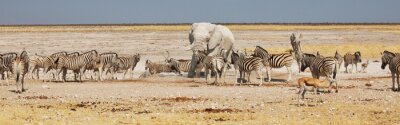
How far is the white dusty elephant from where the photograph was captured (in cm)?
2666

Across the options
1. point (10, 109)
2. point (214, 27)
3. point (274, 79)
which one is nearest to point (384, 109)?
point (10, 109)

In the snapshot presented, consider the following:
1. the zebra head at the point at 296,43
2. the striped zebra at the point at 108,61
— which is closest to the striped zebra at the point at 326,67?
the zebra head at the point at 296,43

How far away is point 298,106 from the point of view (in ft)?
52.8

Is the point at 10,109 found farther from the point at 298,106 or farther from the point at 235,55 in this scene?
the point at 235,55

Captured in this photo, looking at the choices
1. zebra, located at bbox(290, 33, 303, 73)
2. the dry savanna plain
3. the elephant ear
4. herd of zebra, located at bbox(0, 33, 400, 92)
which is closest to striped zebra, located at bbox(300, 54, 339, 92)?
herd of zebra, located at bbox(0, 33, 400, 92)

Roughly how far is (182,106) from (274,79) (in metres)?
10.4

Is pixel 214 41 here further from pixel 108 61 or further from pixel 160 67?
pixel 108 61

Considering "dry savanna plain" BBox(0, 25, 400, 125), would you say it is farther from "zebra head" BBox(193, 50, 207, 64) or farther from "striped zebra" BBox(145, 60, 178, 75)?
"striped zebra" BBox(145, 60, 178, 75)

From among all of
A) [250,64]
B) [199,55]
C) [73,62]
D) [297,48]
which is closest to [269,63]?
[297,48]

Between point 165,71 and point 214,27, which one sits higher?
point 214,27

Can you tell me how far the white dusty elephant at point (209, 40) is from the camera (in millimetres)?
26656

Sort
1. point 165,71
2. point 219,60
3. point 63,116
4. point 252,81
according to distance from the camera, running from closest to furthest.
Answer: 1. point 63,116
2. point 219,60
3. point 252,81
4. point 165,71

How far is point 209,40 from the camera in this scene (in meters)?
27.0

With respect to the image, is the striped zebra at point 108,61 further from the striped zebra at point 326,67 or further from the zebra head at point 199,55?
the striped zebra at point 326,67
